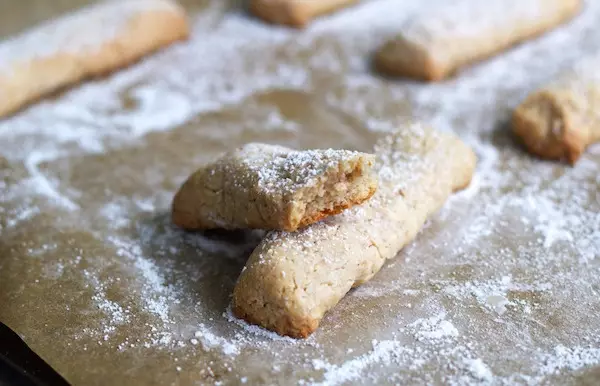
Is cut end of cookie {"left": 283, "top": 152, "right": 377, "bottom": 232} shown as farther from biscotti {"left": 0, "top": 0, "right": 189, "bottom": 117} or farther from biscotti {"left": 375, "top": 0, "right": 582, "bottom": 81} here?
biscotti {"left": 0, "top": 0, "right": 189, "bottom": 117}

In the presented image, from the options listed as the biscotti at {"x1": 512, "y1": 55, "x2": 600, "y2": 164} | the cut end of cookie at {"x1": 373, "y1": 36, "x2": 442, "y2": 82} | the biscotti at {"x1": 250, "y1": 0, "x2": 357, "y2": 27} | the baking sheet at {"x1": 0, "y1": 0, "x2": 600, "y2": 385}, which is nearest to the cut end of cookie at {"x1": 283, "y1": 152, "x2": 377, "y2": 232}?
the baking sheet at {"x1": 0, "y1": 0, "x2": 600, "y2": 385}

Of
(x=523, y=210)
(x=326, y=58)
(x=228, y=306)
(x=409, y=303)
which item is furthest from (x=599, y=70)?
(x=228, y=306)

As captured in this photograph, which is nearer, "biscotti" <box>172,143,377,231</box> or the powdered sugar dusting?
"biscotti" <box>172,143,377,231</box>

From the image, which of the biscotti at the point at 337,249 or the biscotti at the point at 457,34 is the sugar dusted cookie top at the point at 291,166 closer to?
the biscotti at the point at 337,249

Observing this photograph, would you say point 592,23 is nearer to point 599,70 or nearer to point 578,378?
point 599,70

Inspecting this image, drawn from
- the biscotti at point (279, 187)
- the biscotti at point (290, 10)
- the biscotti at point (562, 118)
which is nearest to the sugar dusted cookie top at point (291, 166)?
the biscotti at point (279, 187)
